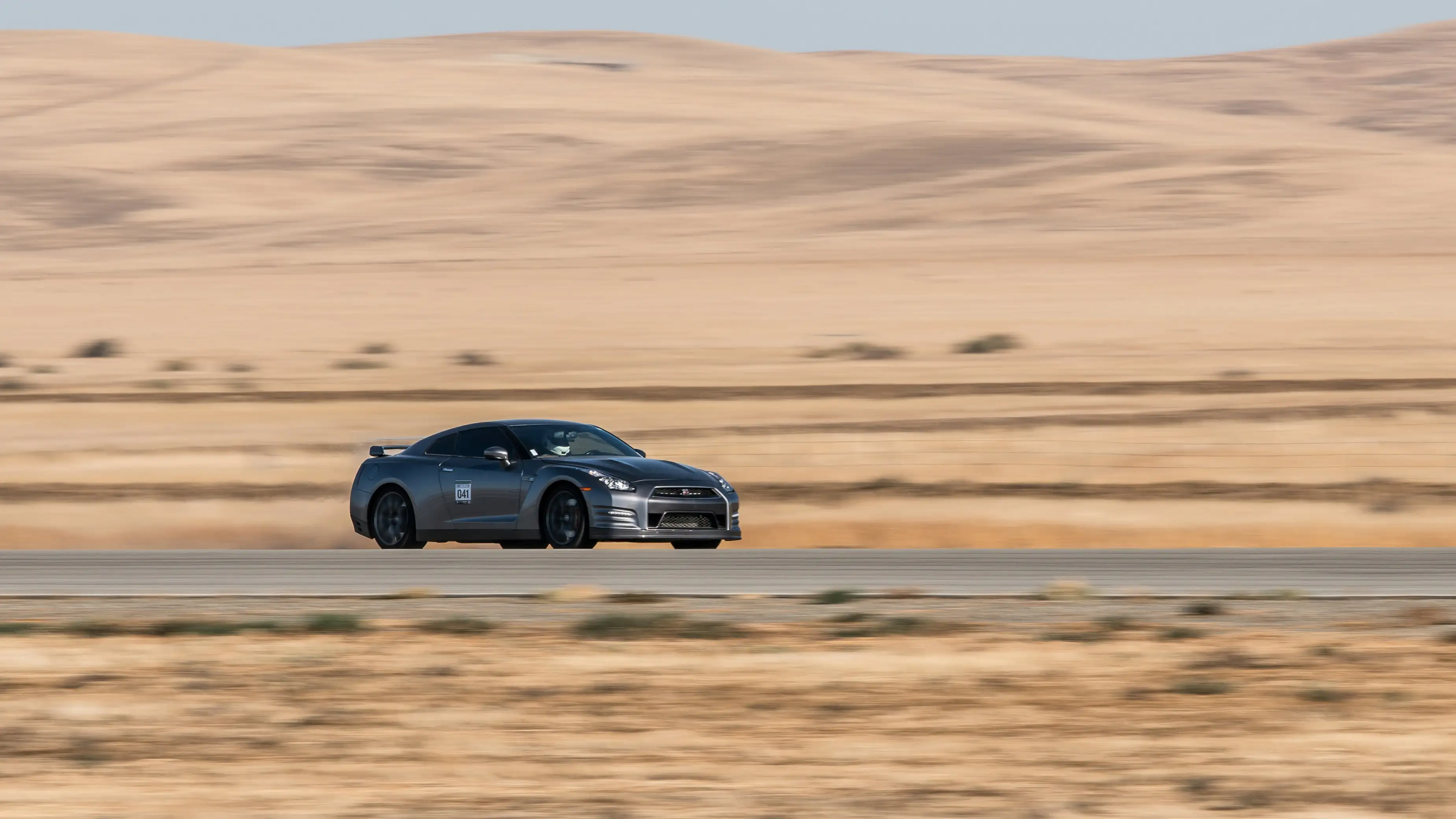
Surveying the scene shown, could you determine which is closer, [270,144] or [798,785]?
[798,785]

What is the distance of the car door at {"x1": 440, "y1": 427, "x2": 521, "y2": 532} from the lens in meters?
18.0

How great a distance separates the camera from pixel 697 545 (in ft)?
60.3

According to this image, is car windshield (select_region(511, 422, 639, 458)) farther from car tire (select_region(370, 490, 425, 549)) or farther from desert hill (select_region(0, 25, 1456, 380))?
desert hill (select_region(0, 25, 1456, 380))

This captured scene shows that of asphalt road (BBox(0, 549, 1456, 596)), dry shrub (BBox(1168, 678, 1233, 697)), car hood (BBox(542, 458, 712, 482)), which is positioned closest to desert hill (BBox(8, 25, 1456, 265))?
car hood (BBox(542, 458, 712, 482))

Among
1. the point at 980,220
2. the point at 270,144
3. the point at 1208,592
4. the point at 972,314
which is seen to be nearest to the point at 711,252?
the point at 980,220

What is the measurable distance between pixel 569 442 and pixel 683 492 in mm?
1342

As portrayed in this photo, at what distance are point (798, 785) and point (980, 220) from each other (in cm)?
5094

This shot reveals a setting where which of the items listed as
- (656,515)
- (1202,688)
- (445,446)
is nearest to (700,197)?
(445,446)

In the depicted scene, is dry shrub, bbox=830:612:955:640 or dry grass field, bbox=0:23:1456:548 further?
dry grass field, bbox=0:23:1456:548

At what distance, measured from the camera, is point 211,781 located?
783 cm

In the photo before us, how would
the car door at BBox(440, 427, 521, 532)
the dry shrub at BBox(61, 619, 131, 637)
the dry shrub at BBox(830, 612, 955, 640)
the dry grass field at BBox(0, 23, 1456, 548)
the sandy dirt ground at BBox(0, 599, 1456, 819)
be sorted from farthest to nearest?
the dry grass field at BBox(0, 23, 1456, 548)
the car door at BBox(440, 427, 521, 532)
the dry shrub at BBox(61, 619, 131, 637)
the dry shrub at BBox(830, 612, 955, 640)
the sandy dirt ground at BBox(0, 599, 1456, 819)

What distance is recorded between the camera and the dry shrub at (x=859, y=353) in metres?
34.0

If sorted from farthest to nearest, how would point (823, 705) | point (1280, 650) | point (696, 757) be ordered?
point (1280, 650) → point (823, 705) → point (696, 757)

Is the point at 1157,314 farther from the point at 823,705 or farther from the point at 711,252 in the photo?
the point at 823,705
